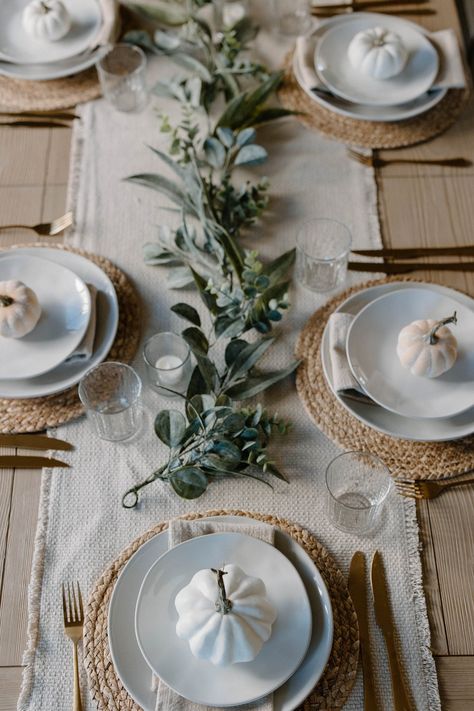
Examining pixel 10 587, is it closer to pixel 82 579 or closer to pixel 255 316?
pixel 82 579

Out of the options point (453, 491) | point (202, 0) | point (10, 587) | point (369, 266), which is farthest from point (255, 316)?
point (202, 0)

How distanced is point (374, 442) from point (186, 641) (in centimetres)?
43

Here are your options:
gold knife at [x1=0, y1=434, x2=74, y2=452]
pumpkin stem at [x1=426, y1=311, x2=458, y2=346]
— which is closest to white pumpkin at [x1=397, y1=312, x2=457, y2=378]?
pumpkin stem at [x1=426, y1=311, x2=458, y2=346]

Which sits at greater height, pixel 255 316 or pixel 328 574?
pixel 255 316

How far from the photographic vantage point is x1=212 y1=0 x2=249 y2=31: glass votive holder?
A: 179 cm

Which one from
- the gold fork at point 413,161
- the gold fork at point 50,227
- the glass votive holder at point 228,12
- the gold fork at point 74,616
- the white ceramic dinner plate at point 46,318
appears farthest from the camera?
the glass votive holder at point 228,12

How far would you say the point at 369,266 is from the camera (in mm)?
1458

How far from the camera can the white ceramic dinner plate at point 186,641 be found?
97 cm

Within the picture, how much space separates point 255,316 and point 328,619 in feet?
1.63

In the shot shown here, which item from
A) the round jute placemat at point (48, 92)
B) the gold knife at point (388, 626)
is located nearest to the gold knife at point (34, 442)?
the gold knife at point (388, 626)

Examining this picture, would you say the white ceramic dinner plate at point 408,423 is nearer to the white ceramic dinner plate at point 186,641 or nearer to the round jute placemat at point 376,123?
the white ceramic dinner plate at point 186,641

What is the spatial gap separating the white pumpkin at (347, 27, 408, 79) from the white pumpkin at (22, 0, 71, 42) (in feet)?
2.02

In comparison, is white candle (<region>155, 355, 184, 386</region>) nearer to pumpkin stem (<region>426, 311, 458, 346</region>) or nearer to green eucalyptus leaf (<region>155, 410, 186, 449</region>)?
green eucalyptus leaf (<region>155, 410, 186, 449</region>)

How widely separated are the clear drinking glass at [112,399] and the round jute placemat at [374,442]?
0.27 m
